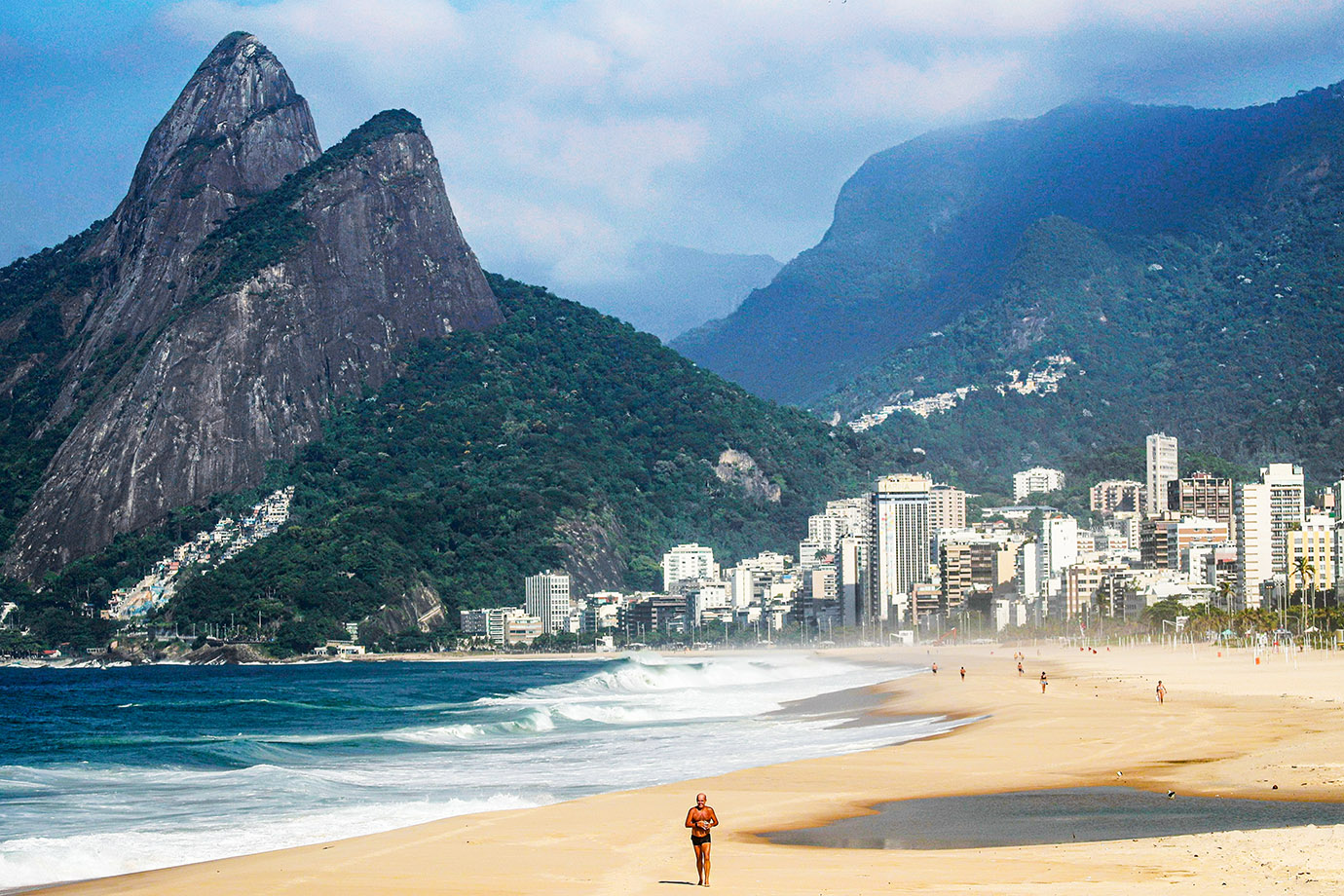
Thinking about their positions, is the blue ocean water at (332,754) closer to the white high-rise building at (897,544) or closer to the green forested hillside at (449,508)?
the green forested hillside at (449,508)

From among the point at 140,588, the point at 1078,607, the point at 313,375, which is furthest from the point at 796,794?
the point at 313,375

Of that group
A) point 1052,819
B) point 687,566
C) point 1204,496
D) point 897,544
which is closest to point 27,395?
point 687,566

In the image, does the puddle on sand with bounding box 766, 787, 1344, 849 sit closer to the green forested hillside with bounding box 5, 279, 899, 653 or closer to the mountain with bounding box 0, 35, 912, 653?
the mountain with bounding box 0, 35, 912, 653

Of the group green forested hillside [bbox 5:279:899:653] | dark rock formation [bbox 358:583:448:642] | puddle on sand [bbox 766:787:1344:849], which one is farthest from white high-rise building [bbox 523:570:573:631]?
puddle on sand [bbox 766:787:1344:849]

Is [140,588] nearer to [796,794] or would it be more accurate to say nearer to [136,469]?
[136,469]

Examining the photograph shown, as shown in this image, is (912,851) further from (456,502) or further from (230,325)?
(230,325)
